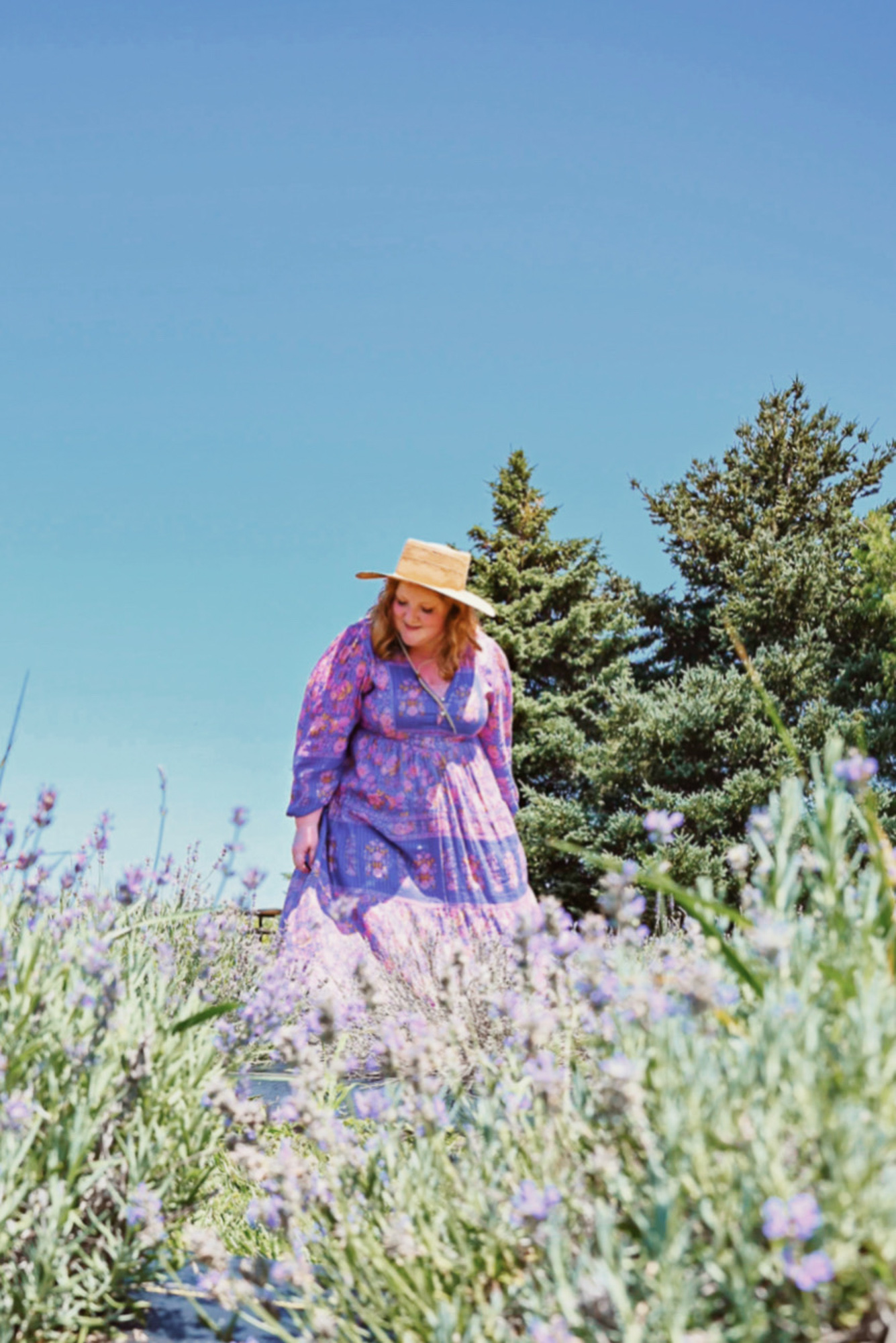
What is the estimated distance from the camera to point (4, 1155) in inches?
58.7

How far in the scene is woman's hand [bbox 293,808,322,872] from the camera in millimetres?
5551

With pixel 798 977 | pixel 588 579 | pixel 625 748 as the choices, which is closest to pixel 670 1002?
pixel 798 977

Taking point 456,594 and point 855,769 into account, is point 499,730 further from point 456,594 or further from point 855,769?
point 855,769

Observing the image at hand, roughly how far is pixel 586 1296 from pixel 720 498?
15.4 meters

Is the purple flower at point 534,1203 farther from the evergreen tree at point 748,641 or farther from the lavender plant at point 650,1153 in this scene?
the evergreen tree at point 748,641

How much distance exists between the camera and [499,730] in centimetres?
599

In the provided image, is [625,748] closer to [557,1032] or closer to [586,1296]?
[557,1032]

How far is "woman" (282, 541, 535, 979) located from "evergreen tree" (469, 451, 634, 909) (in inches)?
276

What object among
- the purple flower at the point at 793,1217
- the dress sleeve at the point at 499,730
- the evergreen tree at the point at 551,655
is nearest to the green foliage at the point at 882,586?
the evergreen tree at the point at 551,655

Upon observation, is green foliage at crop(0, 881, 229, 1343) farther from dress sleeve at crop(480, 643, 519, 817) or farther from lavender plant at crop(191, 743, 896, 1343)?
dress sleeve at crop(480, 643, 519, 817)

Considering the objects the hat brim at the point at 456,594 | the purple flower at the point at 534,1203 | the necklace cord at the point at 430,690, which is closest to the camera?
the purple flower at the point at 534,1203

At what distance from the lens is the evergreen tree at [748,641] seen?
12.0 meters

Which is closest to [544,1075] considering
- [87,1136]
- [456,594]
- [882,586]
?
[87,1136]

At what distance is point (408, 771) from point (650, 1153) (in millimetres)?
4597
